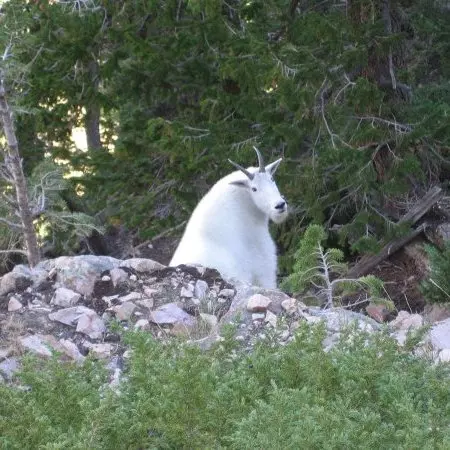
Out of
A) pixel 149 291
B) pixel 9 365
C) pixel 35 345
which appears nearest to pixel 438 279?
pixel 149 291

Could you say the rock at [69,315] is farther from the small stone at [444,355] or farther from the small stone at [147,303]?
the small stone at [444,355]

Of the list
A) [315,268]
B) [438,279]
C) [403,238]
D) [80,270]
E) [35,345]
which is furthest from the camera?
[403,238]

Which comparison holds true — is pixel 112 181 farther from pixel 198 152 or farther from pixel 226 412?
pixel 226 412

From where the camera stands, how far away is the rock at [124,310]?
7.31 meters

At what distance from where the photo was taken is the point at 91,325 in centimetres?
720

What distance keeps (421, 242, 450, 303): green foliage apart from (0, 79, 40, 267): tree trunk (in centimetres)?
398

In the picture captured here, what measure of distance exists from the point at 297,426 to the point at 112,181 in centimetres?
1093

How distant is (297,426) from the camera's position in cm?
448

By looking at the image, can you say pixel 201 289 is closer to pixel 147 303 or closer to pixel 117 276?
pixel 147 303

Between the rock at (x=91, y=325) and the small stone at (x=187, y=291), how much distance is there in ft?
2.21

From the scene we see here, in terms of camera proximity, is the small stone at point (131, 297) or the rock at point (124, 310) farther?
the small stone at point (131, 297)

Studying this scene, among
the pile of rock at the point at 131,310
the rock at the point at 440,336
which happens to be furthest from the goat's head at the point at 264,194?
the rock at the point at 440,336

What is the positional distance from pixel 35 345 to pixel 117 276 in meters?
1.10

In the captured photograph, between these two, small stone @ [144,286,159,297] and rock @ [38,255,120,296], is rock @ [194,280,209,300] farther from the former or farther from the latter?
rock @ [38,255,120,296]
